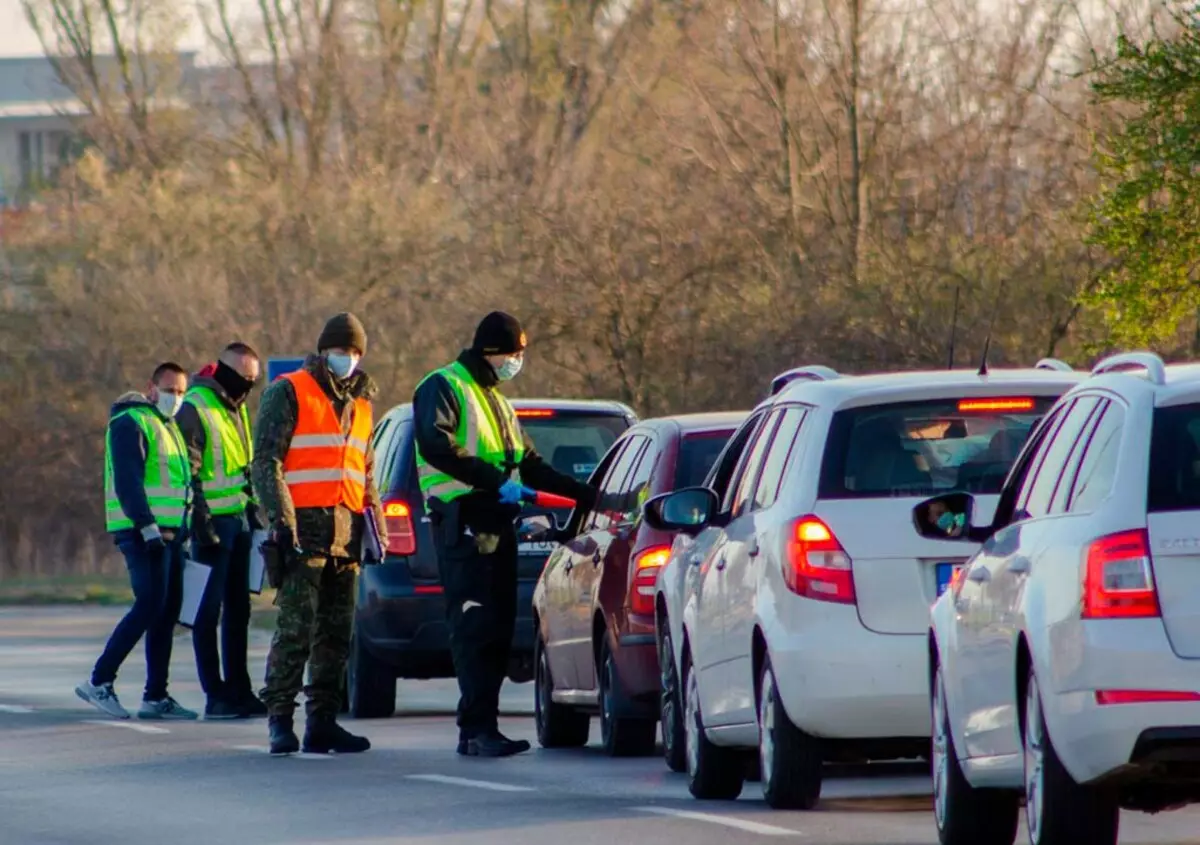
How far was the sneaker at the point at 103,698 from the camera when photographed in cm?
1672

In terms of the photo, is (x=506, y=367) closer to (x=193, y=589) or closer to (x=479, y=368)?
(x=479, y=368)

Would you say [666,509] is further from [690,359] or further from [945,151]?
[945,151]

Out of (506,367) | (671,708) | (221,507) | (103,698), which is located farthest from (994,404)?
(103,698)

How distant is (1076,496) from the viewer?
7.84 meters

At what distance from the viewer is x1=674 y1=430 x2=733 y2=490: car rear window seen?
12969 mm

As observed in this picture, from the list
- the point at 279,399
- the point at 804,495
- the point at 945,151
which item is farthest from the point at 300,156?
the point at 804,495

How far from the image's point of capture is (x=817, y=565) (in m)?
10.0

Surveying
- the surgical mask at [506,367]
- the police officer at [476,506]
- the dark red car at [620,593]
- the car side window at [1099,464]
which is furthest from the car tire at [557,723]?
the car side window at [1099,464]

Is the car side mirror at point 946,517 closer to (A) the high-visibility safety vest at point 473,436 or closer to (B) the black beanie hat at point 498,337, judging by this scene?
(A) the high-visibility safety vest at point 473,436

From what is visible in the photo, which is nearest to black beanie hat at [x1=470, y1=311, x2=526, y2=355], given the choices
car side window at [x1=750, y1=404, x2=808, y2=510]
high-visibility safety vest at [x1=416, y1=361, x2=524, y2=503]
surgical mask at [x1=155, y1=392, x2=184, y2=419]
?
high-visibility safety vest at [x1=416, y1=361, x2=524, y2=503]

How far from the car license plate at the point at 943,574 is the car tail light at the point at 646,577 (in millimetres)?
2864

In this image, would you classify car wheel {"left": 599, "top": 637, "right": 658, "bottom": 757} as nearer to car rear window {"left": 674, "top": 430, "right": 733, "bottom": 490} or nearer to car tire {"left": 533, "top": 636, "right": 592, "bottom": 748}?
car tire {"left": 533, "top": 636, "right": 592, "bottom": 748}

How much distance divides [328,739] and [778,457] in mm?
3729

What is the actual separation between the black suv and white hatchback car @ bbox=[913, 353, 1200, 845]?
285 inches
